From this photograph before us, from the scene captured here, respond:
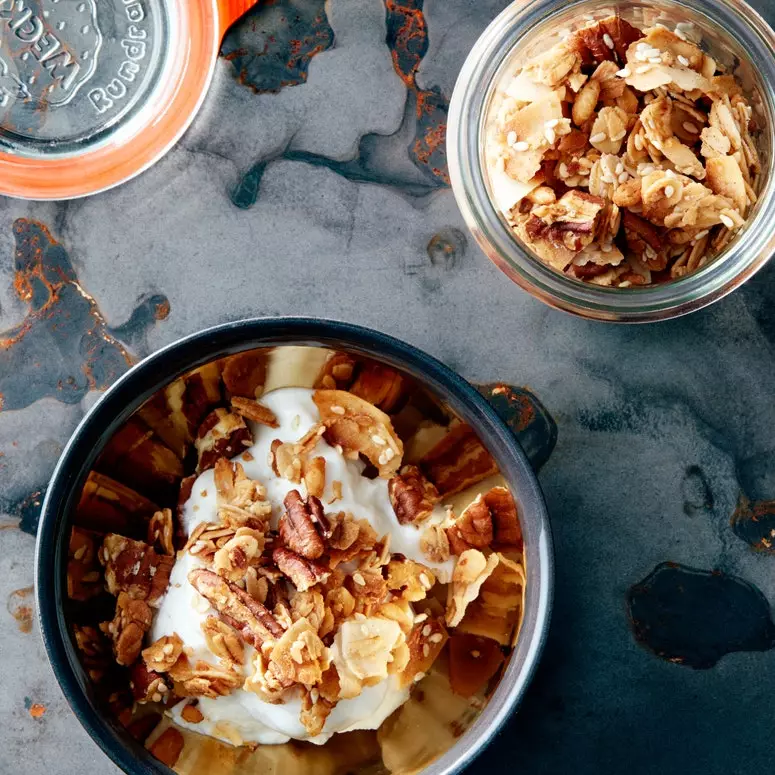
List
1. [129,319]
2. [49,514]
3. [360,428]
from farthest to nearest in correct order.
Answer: [129,319]
[360,428]
[49,514]

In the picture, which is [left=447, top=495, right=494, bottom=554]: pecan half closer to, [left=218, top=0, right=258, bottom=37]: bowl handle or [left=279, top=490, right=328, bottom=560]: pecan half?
[left=279, top=490, right=328, bottom=560]: pecan half

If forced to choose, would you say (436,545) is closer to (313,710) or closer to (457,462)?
(457,462)

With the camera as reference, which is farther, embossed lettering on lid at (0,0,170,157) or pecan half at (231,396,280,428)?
embossed lettering on lid at (0,0,170,157)

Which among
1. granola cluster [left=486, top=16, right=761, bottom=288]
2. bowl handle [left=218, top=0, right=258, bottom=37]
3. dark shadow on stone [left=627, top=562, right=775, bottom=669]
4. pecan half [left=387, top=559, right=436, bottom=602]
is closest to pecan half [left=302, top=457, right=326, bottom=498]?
pecan half [left=387, top=559, right=436, bottom=602]

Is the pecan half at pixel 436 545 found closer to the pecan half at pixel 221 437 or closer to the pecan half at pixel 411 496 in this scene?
the pecan half at pixel 411 496

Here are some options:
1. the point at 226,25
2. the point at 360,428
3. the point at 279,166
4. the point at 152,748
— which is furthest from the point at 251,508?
the point at 226,25

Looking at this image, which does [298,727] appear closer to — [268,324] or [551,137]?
[268,324]

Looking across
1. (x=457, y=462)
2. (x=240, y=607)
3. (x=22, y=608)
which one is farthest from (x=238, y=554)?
(x=22, y=608)

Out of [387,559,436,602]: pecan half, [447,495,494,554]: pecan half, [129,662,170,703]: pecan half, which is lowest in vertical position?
[129,662,170,703]: pecan half
